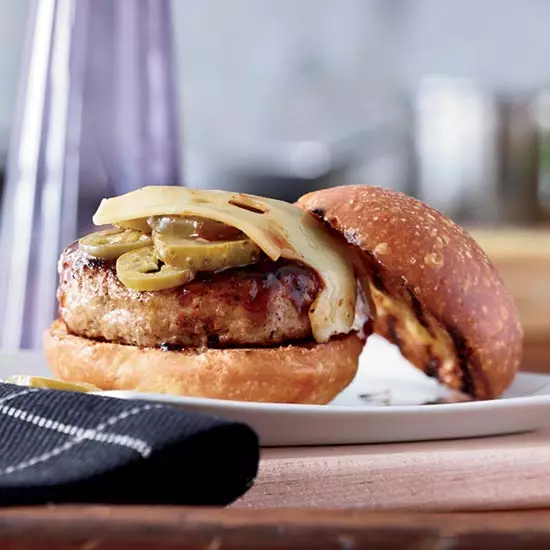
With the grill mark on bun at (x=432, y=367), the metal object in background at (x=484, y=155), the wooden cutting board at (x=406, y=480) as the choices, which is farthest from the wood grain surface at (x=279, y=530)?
the metal object in background at (x=484, y=155)

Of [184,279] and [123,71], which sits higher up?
[123,71]

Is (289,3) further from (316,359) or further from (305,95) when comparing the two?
(316,359)

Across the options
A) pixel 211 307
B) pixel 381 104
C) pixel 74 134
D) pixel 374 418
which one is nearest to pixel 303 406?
pixel 374 418

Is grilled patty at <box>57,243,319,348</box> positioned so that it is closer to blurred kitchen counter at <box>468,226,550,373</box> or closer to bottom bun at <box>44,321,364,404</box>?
bottom bun at <box>44,321,364,404</box>

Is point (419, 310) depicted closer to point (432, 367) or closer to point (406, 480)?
point (432, 367)

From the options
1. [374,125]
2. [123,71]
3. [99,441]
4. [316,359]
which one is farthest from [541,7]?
[99,441]
